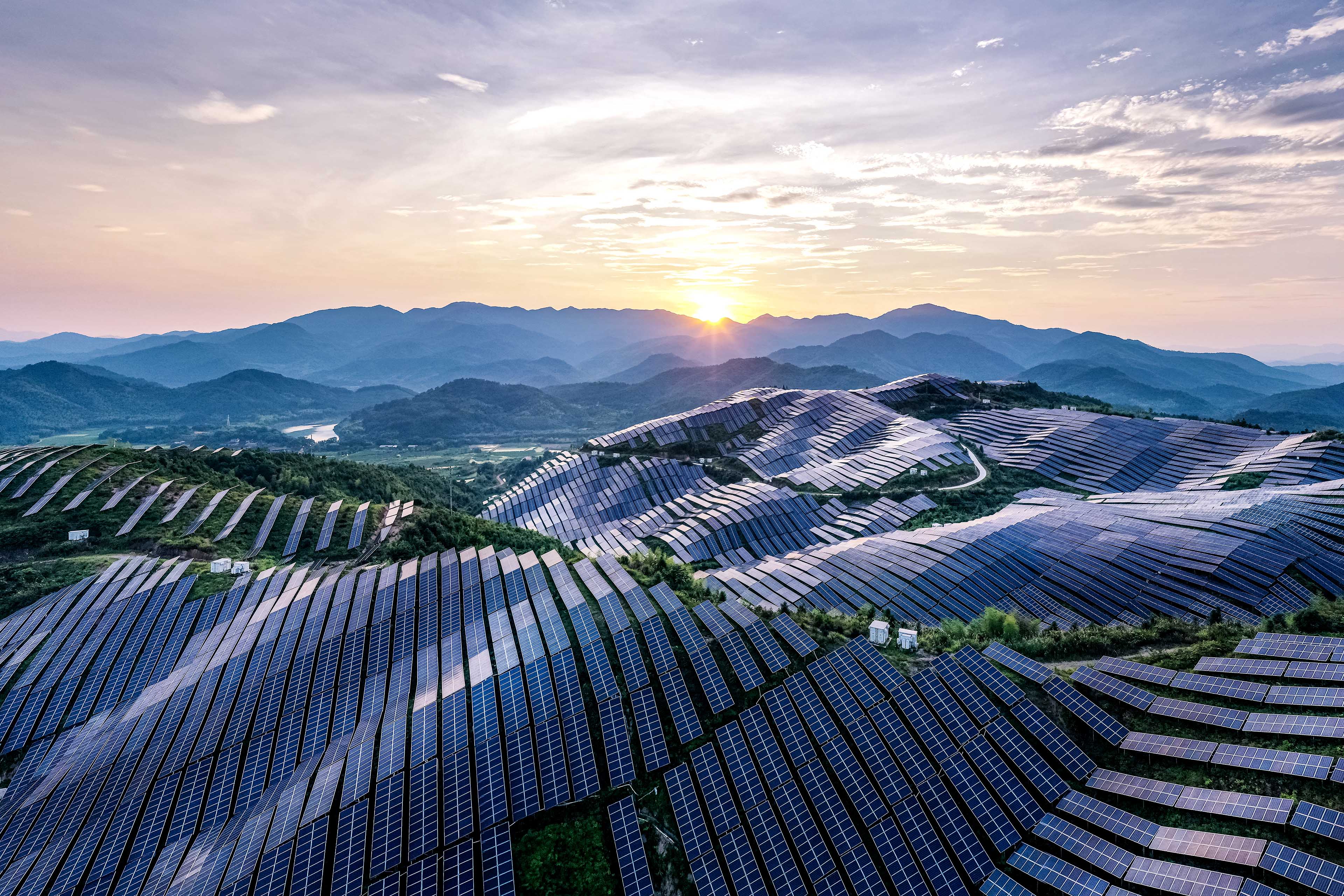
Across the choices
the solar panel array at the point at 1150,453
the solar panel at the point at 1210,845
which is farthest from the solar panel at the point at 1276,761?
the solar panel array at the point at 1150,453

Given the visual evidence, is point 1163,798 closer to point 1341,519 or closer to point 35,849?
point 1341,519

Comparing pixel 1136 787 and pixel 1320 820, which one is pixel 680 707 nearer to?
pixel 1136 787

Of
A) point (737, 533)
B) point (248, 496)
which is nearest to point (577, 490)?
point (737, 533)

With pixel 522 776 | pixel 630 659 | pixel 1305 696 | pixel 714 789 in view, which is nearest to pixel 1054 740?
pixel 1305 696

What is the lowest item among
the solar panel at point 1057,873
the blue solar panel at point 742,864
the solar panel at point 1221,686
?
the blue solar panel at point 742,864

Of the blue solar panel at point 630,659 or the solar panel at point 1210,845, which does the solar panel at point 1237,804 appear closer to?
the solar panel at point 1210,845

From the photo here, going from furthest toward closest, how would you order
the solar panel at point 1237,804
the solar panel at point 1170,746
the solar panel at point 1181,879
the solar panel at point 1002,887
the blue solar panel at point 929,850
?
the solar panel at point 1170,746, the blue solar panel at point 929,850, the solar panel at point 1002,887, the solar panel at point 1237,804, the solar panel at point 1181,879
